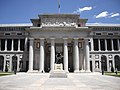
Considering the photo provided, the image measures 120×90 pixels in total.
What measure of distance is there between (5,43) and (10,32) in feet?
19.7

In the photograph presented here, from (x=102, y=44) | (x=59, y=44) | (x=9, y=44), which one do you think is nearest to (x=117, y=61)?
(x=102, y=44)

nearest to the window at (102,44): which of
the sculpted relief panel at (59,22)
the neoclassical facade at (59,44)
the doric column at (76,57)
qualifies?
the neoclassical facade at (59,44)

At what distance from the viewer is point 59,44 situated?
77.9 m

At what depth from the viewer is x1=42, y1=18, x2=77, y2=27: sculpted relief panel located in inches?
2699

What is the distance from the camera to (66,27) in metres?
66.4

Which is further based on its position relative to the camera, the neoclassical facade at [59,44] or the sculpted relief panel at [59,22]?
the sculpted relief panel at [59,22]

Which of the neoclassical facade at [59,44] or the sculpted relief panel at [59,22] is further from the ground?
the sculpted relief panel at [59,22]

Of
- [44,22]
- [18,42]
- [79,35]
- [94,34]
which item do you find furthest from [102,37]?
[18,42]

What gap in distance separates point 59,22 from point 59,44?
12352 millimetres

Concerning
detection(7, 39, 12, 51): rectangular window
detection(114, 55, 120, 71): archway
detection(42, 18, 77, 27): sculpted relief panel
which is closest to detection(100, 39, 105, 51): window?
detection(114, 55, 120, 71): archway

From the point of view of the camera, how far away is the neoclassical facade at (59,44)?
218 ft

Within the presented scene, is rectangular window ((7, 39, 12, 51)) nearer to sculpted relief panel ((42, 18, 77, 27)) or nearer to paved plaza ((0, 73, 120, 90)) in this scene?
sculpted relief panel ((42, 18, 77, 27))

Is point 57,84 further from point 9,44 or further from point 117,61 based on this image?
point 117,61

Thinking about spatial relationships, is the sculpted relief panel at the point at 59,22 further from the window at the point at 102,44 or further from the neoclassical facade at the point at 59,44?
the window at the point at 102,44
